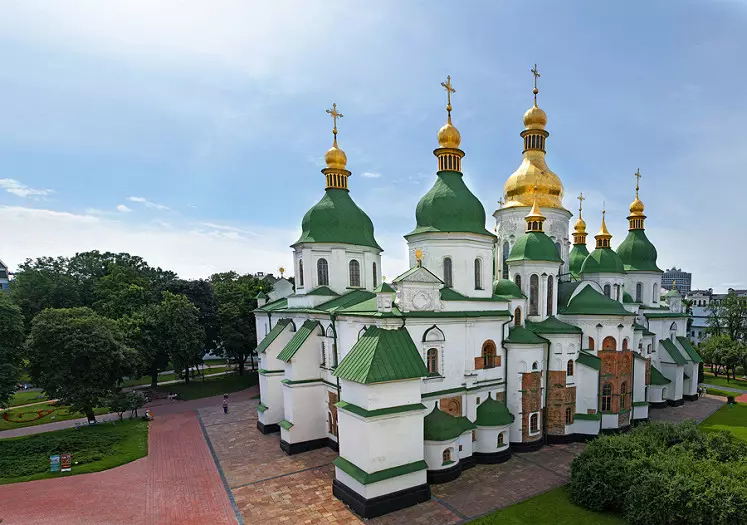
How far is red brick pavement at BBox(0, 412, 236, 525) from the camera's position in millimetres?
13952

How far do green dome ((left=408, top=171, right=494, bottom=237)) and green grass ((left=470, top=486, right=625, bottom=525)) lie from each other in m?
12.1

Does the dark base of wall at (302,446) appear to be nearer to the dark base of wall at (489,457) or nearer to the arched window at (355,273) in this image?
the dark base of wall at (489,457)

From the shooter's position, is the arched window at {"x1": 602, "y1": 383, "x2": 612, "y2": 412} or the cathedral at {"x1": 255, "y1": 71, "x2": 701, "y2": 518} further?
the arched window at {"x1": 602, "y1": 383, "x2": 612, "y2": 412}

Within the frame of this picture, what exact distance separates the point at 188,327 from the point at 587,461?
98.9ft

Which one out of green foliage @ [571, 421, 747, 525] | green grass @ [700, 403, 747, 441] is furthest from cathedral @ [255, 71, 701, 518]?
green foliage @ [571, 421, 747, 525]

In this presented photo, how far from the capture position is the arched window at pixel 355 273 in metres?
24.3

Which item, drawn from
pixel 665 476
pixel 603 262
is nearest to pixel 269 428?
pixel 665 476

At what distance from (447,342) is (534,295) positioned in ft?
→ 22.9

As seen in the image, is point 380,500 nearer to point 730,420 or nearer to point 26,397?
point 730,420

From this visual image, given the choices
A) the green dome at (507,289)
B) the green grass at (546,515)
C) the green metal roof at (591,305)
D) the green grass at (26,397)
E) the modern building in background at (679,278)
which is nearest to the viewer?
the green grass at (546,515)

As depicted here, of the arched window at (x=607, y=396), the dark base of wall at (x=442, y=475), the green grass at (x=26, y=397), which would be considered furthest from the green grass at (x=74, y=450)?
the arched window at (x=607, y=396)

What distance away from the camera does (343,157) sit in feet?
82.0

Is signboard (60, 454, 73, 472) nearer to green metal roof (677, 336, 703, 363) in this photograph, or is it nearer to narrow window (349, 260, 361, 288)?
narrow window (349, 260, 361, 288)

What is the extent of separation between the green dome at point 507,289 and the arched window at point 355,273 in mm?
8655
